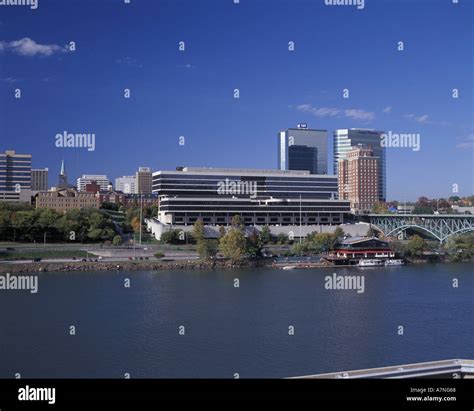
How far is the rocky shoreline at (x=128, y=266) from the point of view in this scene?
12164mm

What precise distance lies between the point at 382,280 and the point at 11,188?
17.8 m

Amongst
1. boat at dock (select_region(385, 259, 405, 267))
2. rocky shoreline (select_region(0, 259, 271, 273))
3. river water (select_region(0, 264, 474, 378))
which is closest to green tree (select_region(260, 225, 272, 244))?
rocky shoreline (select_region(0, 259, 271, 273))

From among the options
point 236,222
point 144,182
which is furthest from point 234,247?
point 144,182

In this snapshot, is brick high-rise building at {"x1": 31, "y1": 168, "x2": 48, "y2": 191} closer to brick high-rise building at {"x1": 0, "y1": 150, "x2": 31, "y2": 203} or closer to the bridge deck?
brick high-rise building at {"x1": 0, "y1": 150, "x2": 31, "y2": 203}

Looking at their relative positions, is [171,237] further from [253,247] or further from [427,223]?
[427,223]

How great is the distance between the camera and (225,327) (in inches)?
Answer: 248

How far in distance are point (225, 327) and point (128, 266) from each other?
7.27m

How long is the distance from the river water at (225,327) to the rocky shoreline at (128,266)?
5.87ft

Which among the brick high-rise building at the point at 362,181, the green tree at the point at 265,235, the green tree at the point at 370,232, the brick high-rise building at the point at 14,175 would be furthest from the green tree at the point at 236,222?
the brick high-rise building at the point at 362,181

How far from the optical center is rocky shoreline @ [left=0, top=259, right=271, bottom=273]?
12164 mm
